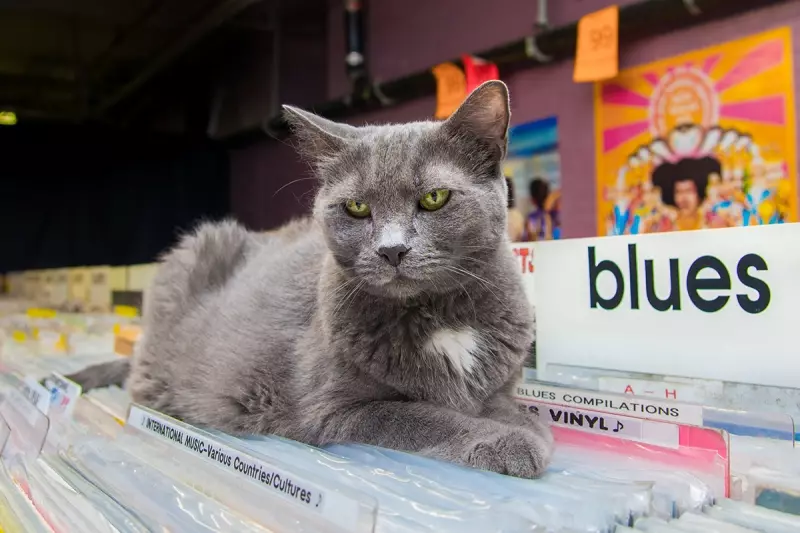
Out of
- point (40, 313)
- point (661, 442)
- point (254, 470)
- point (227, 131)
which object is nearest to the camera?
point (254, 470)

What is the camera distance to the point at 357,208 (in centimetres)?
80

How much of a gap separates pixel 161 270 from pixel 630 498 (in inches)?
43.0

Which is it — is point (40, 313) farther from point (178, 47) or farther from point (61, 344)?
point (178, 47)

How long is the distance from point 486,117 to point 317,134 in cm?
24

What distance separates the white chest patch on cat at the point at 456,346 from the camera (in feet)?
2.60

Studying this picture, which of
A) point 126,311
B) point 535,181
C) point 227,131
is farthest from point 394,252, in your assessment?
point 227,131

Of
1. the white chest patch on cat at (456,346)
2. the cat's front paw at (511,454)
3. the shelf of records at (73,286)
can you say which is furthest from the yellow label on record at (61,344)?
the cat's front paw at (511,454)

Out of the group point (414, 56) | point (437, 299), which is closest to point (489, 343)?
point (437, 299)

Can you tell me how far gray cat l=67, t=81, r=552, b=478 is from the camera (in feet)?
2.40

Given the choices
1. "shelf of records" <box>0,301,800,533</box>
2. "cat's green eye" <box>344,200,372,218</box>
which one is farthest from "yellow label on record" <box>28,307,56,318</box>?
"cat's green eye" <box>344,200,372,218</box>

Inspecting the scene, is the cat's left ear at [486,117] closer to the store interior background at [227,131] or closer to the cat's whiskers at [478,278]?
the cat's whiskers at [478,278]

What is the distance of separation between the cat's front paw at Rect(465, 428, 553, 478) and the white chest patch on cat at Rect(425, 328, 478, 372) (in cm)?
13

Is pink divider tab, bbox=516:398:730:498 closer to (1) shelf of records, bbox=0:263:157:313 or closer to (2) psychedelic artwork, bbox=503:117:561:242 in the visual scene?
(2) psychedelic artwork, bbox=503:117:561:242

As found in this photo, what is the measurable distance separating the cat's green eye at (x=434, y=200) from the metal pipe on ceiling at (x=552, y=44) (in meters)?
0.68
